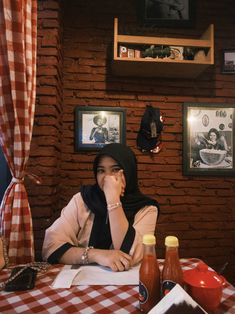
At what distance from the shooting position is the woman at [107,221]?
1.12 metres

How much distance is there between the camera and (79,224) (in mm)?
1391

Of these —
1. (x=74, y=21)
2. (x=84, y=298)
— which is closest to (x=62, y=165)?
(x=74, y=21)

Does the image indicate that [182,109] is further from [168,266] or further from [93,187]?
[168,266]


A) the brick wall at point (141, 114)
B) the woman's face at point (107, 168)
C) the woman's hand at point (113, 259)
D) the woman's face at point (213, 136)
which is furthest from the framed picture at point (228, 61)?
the woman's hand at point (113, 259)

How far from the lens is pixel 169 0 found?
238 cm

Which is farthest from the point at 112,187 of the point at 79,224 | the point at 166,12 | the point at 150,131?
the point at 166,12

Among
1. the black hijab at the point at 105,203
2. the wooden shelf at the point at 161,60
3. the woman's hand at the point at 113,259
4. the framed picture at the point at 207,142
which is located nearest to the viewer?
the woman's hand at the point at 113,259

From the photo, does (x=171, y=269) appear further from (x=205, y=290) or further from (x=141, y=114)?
(x=141, y=114)

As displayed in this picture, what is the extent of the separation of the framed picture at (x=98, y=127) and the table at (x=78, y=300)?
1.55 metres

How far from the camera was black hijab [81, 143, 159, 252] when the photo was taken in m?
1.36

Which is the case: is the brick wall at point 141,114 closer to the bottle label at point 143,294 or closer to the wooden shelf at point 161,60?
the wooden shelf at point 161,60

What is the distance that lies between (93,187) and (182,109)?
4.58 feet

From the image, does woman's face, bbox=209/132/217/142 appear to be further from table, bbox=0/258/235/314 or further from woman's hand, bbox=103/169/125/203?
table, bbox=0/258/235/314

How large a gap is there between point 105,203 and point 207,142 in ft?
4.76
